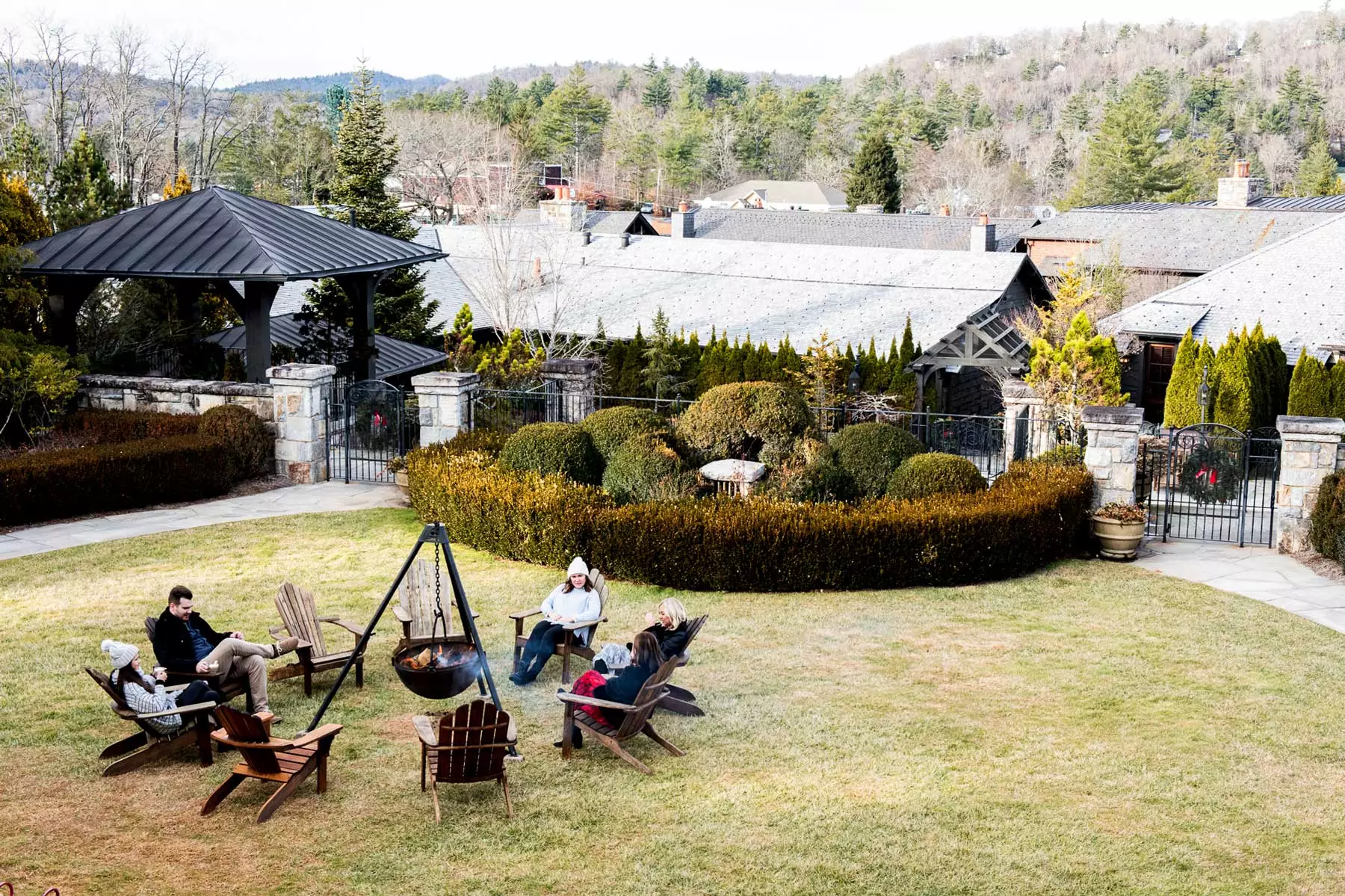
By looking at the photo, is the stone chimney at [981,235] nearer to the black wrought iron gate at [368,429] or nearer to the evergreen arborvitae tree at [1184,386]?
the evergreen arborvitae tree at [1184,386]

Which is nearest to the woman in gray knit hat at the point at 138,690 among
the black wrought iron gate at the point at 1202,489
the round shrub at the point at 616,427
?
the round shrub at the point at 616,427

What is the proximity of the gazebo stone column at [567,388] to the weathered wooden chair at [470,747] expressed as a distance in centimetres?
1166

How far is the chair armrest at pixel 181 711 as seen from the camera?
9.04 metres

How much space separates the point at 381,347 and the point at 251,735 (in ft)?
62.2

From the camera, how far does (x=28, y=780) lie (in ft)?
29.4

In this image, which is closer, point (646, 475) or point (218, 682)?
point (218, 682)

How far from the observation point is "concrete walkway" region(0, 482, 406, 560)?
623 inches

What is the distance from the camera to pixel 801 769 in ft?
30.8

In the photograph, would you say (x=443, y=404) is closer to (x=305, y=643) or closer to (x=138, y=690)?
(x=305, y=643)

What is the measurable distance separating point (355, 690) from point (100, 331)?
14470 mm

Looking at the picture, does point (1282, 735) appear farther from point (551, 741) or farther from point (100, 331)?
point (100, 331)

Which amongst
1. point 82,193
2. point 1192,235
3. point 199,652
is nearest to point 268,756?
point 199,652

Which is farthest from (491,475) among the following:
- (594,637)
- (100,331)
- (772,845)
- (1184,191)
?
(1184,191)

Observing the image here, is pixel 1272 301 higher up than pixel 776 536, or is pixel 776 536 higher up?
pixel 1272 301
